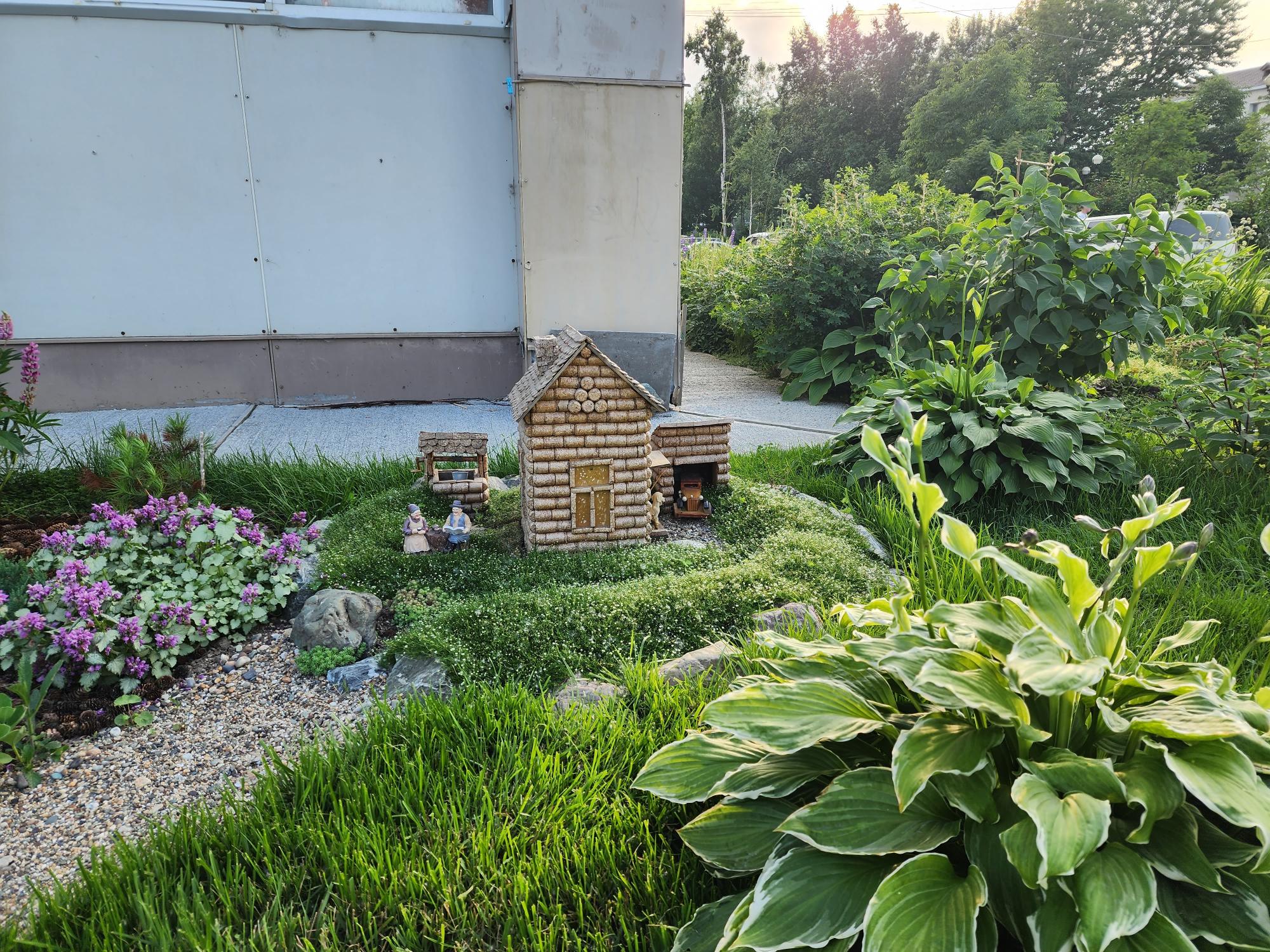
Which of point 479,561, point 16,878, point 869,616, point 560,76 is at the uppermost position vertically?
point 560,76

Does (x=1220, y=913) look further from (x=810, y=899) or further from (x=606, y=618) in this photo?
(x=606, y=618)

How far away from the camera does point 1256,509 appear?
12.5 ft

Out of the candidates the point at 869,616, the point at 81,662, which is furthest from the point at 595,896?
the point at 81,662

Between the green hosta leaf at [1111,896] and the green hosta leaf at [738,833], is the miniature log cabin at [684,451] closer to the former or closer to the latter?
the green hosta leaf at [738,833]

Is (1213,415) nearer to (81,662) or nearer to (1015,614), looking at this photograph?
(1015,614)

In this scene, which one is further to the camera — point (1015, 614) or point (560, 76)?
point (560, 76)

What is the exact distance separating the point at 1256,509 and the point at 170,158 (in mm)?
7137

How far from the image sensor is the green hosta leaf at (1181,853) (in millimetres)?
1305

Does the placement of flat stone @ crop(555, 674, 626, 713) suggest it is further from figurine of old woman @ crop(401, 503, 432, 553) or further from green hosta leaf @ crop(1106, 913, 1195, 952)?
green hosta leaf @ crop(1106, 913, 1195, 952)

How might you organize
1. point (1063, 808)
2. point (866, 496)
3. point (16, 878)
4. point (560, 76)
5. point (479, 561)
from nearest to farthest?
point (1063, 808)
point (16, 878)
point (479, 561)
point (866, 496)
point (560, 76)

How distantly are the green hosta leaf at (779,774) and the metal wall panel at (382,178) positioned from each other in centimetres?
526

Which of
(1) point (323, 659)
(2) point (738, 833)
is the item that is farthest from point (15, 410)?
(2) point (738, 833)

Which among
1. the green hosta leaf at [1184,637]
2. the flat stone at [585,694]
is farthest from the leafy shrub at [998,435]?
the green hosta leaf at [1184,637]

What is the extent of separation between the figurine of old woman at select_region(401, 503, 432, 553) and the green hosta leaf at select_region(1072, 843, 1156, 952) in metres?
2.82
